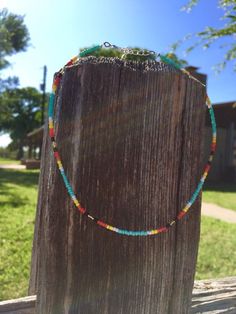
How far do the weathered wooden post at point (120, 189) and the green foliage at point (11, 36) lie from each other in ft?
76.2

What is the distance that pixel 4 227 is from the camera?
22.7 feet

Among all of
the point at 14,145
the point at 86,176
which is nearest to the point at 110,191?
Answer: the point at 86,176

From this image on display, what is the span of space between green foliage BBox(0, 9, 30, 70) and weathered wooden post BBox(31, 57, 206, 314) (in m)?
23.2

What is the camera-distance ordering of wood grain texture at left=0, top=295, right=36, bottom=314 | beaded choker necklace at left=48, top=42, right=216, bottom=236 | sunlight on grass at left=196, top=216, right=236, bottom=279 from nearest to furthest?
beaded choker necklace at left=48, top=42, right=216, bottom=236, wood grain texture at left=0, top=295, right=36, bottom=314, sunlight on grass at left=196, top=216, right=236, bottom=279

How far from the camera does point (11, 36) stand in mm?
27016

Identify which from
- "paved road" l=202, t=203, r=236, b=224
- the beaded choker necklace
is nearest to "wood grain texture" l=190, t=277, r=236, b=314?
the beaded choker necklace

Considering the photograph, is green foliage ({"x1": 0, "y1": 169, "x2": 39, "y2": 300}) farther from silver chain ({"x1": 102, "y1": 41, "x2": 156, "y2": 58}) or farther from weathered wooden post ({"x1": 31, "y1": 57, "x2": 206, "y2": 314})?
silver chain ({"x1": 102, "y1": 41, "x2": 156, "y2": 58})

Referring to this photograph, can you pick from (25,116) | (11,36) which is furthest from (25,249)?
(25,116)

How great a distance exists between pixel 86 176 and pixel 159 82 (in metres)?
0.51

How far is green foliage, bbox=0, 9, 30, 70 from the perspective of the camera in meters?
25.0

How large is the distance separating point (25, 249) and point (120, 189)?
3.95 meters

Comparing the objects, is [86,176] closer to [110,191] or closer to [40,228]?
[110,191]

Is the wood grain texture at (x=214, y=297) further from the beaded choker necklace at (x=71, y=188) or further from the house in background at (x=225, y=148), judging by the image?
the house in background at (x=225, y=148)

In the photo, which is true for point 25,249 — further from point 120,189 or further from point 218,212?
point 218,212
